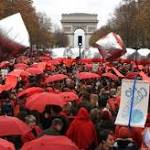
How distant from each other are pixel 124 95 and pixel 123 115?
11.3 inches

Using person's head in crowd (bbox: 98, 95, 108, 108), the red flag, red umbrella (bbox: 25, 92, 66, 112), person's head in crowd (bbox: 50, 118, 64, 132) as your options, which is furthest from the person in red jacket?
the red flag

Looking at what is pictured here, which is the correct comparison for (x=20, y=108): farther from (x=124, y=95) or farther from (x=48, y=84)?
(x=48, y=84)

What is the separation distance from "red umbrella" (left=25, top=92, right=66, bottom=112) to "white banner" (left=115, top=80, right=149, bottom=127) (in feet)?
7.19

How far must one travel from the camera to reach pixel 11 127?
33.6 ft

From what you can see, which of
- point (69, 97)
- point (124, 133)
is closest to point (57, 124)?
point (124, 133)

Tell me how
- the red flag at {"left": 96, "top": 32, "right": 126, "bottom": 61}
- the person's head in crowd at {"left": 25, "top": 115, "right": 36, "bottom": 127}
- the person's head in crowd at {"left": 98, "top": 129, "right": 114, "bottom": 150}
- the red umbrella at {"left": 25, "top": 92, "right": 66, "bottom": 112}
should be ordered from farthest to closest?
the red flag at {"left": 96, "top": 32, "right": 126, "bottom": 61}, the red umbrella at {"left": 25, "top": 92, "right": 66, "bottom": 112}, the person's head in crowd at {"left": 25, "top": 115, "right": 36, "bottom": 127}, the person's head in crowd at {"left": 98, "top": 129, "right": 114, "bottom": 150}

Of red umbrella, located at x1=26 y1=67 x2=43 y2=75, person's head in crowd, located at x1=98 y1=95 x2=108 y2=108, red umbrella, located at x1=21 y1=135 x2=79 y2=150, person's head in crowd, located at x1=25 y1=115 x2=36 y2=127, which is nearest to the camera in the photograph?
red umbrella, located at x1=21 y1=135 x2=79 y2=150

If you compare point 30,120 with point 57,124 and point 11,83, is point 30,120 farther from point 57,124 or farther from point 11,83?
point 11,83

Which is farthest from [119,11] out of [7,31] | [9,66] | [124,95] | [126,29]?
[124,95]

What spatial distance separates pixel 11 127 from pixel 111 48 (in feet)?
52.0

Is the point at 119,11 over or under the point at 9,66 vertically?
over

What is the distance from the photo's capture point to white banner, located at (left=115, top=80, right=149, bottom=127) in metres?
10.5

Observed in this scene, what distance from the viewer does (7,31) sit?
615 inches

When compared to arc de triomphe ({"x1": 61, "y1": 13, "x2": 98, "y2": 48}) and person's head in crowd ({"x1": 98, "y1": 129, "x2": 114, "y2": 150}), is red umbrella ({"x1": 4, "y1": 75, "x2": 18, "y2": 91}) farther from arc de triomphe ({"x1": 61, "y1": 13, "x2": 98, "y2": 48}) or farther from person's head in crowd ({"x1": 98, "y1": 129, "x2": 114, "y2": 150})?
arc de triomphe ({"x1": 61, "y1": 13, "x2": 98, "y2": 48})
